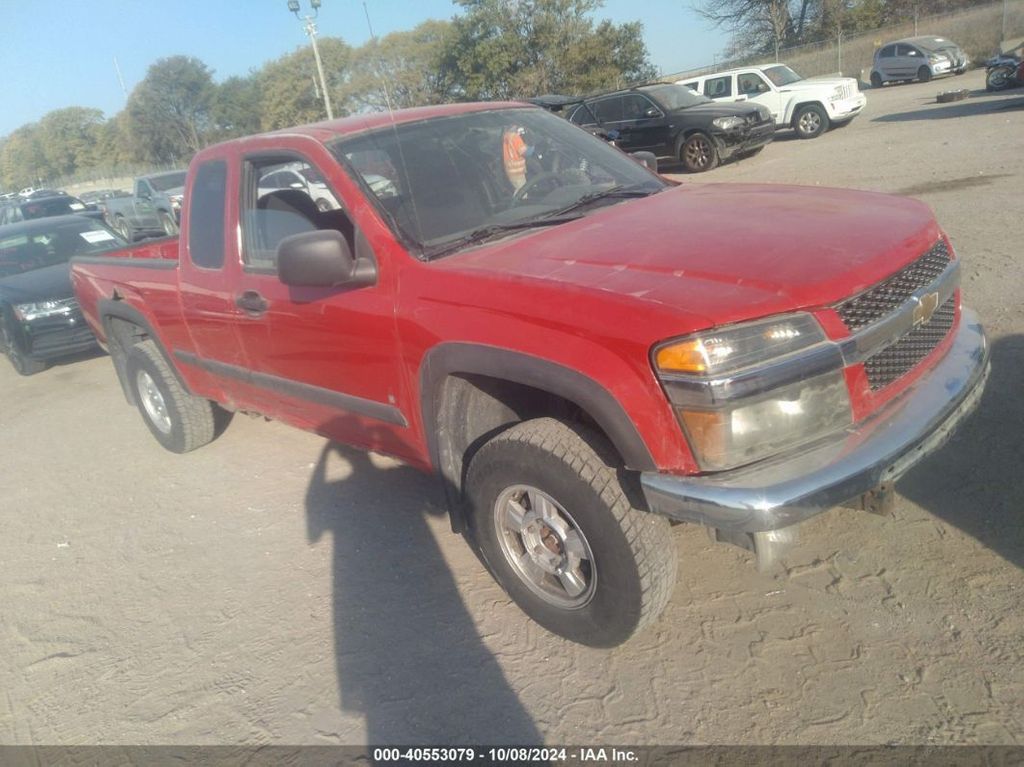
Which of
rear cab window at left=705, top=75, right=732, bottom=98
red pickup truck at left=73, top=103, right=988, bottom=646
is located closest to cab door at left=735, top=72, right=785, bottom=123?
rear cab window at left=705, top=75, right=732, bottom=98

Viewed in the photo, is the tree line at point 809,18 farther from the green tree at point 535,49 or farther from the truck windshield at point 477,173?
the truck windshield at point 477,173

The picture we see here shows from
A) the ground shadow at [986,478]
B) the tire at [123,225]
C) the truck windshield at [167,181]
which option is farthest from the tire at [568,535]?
the tire at [123,225]

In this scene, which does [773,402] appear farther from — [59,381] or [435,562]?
[59,381]

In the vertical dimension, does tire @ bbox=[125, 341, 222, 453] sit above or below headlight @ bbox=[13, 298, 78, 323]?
below

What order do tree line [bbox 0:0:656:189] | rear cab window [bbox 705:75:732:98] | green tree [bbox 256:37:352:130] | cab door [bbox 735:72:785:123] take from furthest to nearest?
tree line [bbox 0:0:656:189], rear cab window [bbox 705:75:732:98], cab door [bbox 735:72:785:123], green tree [bbox 256:37:352:130]

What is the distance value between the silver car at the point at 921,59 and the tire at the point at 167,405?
89.6 feet

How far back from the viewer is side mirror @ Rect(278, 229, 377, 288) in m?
2.98

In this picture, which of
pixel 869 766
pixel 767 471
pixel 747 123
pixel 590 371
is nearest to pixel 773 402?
pixel 767 471

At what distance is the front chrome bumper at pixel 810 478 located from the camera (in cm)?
223

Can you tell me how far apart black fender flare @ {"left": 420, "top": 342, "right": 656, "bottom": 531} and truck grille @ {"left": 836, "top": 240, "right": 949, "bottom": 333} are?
757mm

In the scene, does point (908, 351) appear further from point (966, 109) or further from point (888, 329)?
point (966, 109)

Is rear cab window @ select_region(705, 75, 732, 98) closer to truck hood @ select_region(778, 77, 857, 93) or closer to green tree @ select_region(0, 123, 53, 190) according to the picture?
truck hood @ select_region(778, 77, 857, 93)

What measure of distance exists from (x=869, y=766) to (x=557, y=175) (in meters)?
2.73

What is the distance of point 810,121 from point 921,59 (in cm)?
1163
